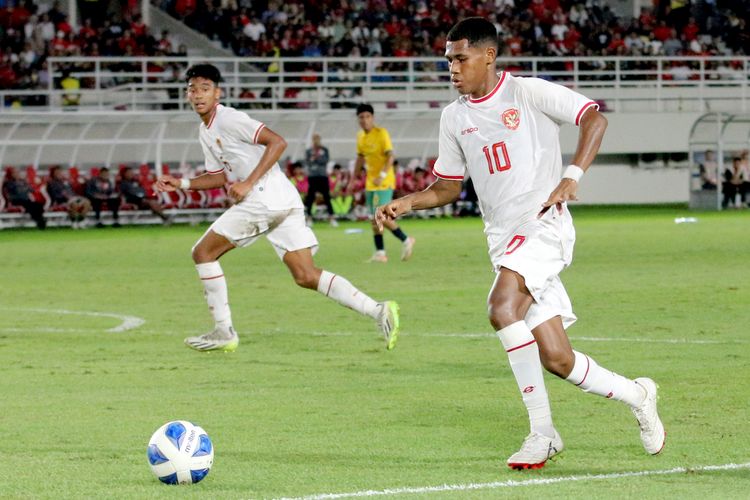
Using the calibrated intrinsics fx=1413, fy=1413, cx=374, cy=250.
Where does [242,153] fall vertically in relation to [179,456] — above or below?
above

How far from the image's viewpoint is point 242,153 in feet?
39.2

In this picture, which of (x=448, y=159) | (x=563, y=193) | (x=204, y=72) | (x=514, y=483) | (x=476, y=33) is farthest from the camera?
(x=204, y=72)

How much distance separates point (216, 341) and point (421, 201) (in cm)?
445

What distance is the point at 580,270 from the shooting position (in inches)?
744

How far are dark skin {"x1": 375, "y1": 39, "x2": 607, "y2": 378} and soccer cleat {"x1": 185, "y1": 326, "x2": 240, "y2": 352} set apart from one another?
4.36m

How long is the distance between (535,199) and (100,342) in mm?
6020

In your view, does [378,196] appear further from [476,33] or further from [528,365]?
[528,365]

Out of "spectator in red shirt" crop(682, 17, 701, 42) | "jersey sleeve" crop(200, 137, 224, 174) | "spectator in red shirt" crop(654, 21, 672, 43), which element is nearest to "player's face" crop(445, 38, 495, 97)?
"jersey sleeve" crop(200, 137, 224, 174)

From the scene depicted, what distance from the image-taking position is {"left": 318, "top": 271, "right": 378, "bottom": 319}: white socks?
37.2 ft

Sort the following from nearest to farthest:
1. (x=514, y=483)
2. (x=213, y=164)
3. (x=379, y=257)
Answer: (x=514, y=483)
(x=213, y=164)
(x=379, y=257)

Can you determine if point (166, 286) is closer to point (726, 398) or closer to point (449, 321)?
point (449, 321)

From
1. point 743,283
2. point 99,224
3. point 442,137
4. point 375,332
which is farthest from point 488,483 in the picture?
point 99,224

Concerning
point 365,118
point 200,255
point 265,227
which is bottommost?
point 200,255

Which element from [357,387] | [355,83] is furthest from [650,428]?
[355,83]
